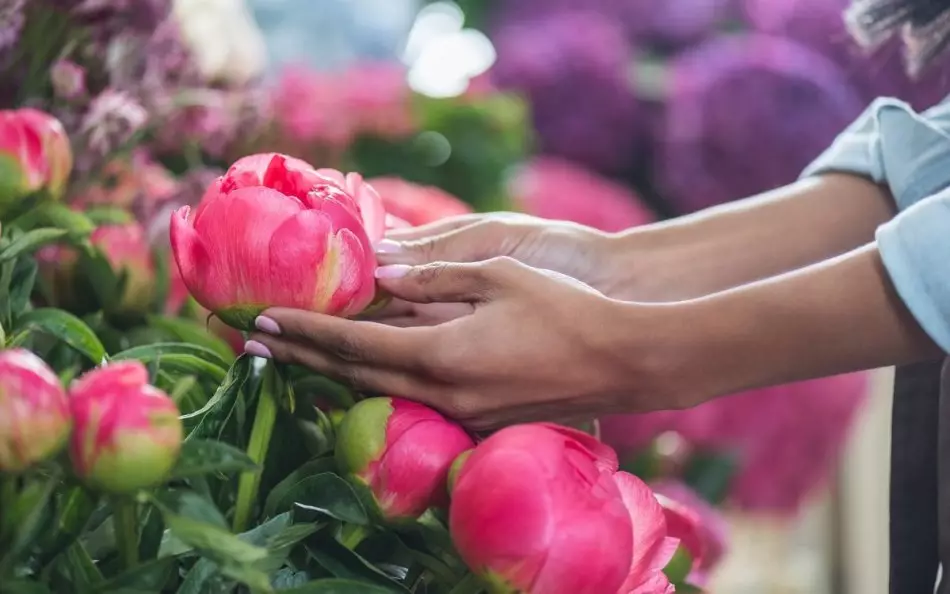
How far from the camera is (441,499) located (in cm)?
35

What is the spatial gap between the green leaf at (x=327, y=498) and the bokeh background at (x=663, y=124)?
400mm

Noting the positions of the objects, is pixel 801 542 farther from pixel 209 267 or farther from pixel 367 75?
pixel 209 267

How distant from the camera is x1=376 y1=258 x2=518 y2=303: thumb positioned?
1.28 feet

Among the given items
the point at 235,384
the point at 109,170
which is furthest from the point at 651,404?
the point at 109,170

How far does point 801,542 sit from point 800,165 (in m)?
0.65

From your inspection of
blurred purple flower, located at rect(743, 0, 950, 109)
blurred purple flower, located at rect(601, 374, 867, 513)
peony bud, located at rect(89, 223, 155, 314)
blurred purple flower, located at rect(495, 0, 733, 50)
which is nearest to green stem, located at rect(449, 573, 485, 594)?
peony bud, located at rect(89, 223, 155, 314)

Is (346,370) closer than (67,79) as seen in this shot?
Yes

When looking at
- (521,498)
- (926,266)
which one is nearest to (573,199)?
(926,266)

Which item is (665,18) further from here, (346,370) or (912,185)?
(346,370)

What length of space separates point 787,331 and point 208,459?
0.21m

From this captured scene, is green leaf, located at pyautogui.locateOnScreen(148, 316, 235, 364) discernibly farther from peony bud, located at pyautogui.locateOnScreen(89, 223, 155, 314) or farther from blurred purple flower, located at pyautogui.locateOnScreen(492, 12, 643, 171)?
blurred purple flower, located at pyautogui.locateOnScreen(492, 12, 643, 171)

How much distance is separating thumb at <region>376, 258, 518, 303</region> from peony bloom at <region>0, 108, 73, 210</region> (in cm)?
13

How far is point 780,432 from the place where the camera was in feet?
3.08

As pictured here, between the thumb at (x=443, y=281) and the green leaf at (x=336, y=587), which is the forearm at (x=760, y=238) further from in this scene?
the green leaf at (x=336, y=587)
